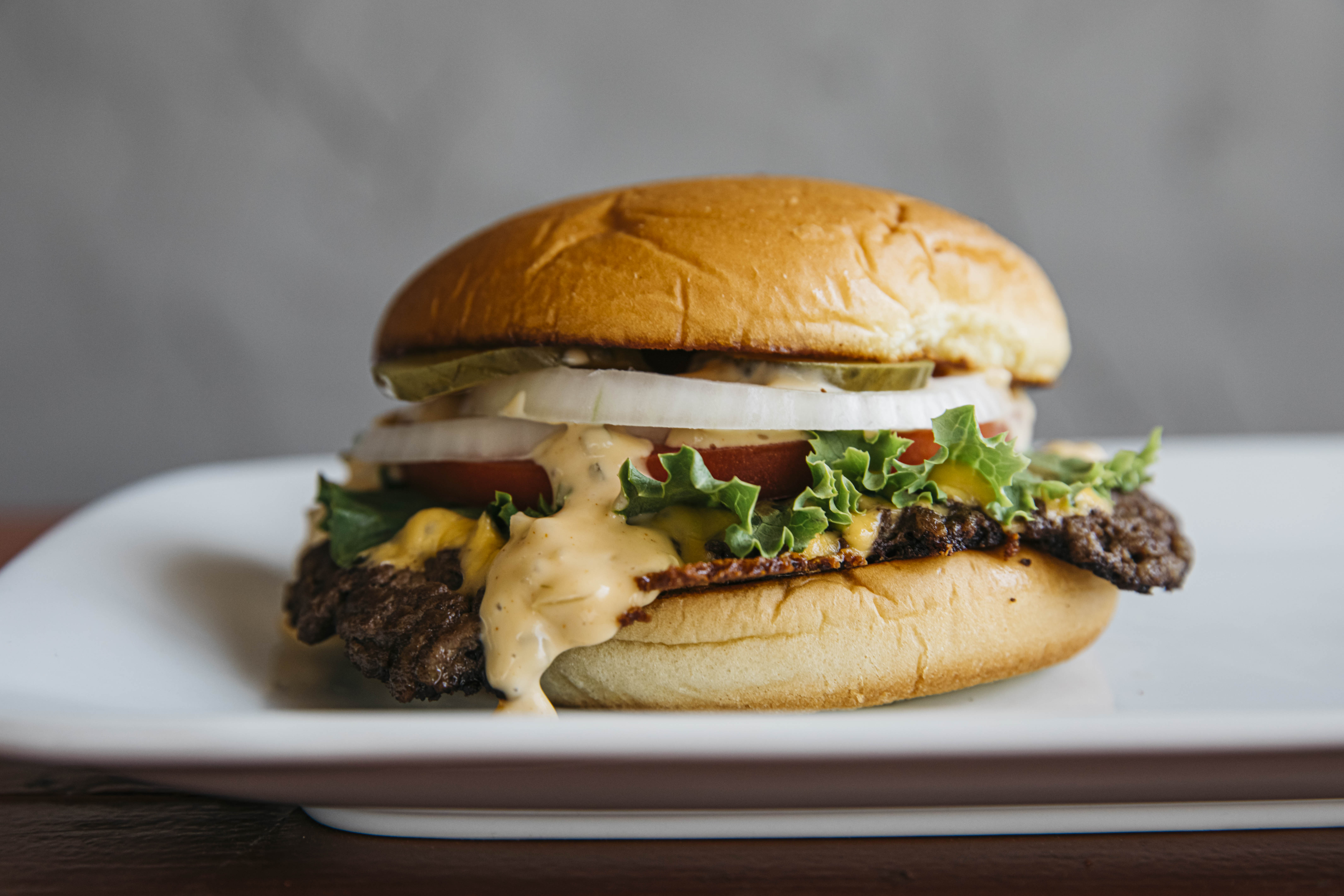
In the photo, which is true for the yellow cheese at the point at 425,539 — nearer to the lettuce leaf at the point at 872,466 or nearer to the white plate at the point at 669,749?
the white plate at the point at 669,749

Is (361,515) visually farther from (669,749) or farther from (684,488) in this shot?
(669,749)

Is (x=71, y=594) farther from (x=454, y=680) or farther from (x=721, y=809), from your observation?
(x=721, y=809)

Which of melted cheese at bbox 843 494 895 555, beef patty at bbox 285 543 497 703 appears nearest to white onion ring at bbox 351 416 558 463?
beef patty at bbox 285 543 497 703

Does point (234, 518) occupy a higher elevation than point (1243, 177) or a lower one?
lower

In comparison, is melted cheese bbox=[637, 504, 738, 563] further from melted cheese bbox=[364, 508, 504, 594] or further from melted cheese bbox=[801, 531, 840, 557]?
melted cheese bbox=[364, 508, 504, 594]

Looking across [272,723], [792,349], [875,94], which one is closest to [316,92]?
[875,94]

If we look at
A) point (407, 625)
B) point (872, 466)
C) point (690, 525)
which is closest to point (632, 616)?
point (690, 525)
